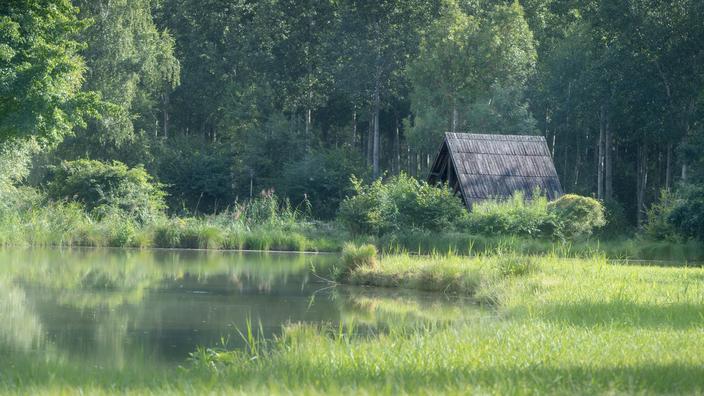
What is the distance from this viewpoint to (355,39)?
2172 inches

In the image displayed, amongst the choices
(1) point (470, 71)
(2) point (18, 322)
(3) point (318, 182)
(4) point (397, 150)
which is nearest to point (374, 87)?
(1) point (470, 71)

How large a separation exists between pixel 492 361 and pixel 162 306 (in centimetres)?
1007

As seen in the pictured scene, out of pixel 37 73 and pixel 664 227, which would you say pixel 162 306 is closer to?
pixel 37 73

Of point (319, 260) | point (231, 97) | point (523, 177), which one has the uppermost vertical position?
point (231, 97)

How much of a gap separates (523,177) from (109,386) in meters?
29.7

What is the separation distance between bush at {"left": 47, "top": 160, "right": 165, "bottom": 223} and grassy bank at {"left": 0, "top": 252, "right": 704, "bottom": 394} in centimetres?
2675

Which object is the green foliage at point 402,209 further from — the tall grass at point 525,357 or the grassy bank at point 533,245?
the tall grass at point 525,357

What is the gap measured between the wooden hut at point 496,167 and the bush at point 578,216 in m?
3.33

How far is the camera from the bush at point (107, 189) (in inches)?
1588

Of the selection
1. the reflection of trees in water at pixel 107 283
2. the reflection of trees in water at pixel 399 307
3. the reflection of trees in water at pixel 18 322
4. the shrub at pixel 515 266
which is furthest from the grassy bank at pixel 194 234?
the reflection of trees in water at pixel 18 322

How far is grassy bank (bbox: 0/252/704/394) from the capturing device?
316 inches

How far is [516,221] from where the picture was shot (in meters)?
31.8

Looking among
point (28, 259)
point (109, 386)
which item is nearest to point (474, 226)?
point (28, 259)

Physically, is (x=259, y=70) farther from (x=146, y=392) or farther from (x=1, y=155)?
(x=146, y=392)
